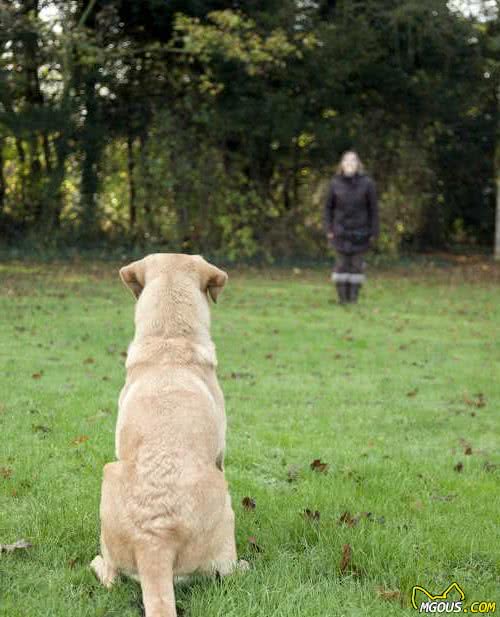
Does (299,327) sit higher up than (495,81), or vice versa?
(495,81)

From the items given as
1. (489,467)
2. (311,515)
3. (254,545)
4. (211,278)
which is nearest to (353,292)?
(489,467)

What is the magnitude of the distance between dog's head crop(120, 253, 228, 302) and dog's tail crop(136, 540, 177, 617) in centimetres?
157

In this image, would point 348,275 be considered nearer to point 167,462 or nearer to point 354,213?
point 354,213

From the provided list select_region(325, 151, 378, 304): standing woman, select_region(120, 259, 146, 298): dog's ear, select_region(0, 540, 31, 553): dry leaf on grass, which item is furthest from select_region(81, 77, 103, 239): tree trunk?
select_region(0, 540, 31, 553): dry leaf on grass

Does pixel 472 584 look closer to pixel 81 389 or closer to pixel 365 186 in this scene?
pixel 81 389

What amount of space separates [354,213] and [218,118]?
838cm

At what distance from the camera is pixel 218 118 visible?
2278 cm

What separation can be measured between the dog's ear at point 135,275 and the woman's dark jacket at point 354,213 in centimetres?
1106

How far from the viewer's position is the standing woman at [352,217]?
1555 centimetres

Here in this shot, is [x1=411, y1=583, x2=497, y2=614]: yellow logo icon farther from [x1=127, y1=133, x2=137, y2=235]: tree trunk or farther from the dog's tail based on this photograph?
[x1=127, y1=133, x2=137, y2=235]: tree trunk

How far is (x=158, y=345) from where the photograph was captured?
4.41m

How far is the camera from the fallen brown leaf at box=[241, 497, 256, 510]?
5250 mm

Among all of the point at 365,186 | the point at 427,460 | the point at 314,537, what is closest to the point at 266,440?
the point at 427,460

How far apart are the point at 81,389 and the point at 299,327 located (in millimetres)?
5494
